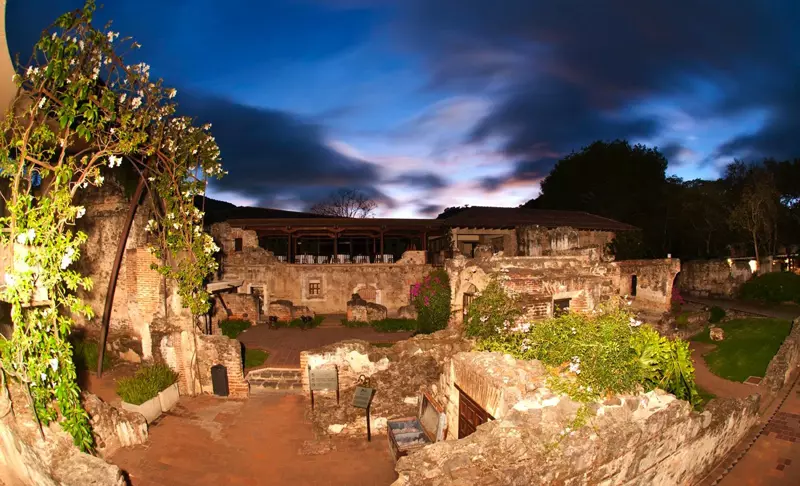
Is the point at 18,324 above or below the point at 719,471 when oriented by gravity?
above

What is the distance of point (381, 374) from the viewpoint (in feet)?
30.6

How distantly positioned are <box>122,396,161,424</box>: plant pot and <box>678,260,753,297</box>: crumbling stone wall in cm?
3383

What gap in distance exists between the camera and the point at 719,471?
→ 7.73 m

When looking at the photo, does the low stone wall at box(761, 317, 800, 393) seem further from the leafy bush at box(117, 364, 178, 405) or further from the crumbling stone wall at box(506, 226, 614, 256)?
the leafy bush at box(117, 364, 178, 405)

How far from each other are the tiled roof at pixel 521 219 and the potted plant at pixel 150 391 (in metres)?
18.6

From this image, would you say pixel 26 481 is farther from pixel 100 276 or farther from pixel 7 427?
pixel 100 276

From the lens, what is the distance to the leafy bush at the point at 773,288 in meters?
25.5

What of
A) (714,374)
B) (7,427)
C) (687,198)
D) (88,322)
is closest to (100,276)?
(88,322)

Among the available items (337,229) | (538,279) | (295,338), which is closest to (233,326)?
(295,338)

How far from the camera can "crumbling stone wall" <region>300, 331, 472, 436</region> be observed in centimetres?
890

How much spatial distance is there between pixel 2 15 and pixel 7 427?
5573 mm

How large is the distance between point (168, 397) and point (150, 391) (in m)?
0.63

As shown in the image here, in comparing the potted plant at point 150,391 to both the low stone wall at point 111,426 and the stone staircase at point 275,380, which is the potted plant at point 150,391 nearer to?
the low stone wall at point 111,426

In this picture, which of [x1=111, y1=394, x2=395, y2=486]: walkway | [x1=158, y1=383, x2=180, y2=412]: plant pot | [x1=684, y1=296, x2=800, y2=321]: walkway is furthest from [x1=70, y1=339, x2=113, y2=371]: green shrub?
[x1=684, y1=296, x2=800, y2=321]: walkway
